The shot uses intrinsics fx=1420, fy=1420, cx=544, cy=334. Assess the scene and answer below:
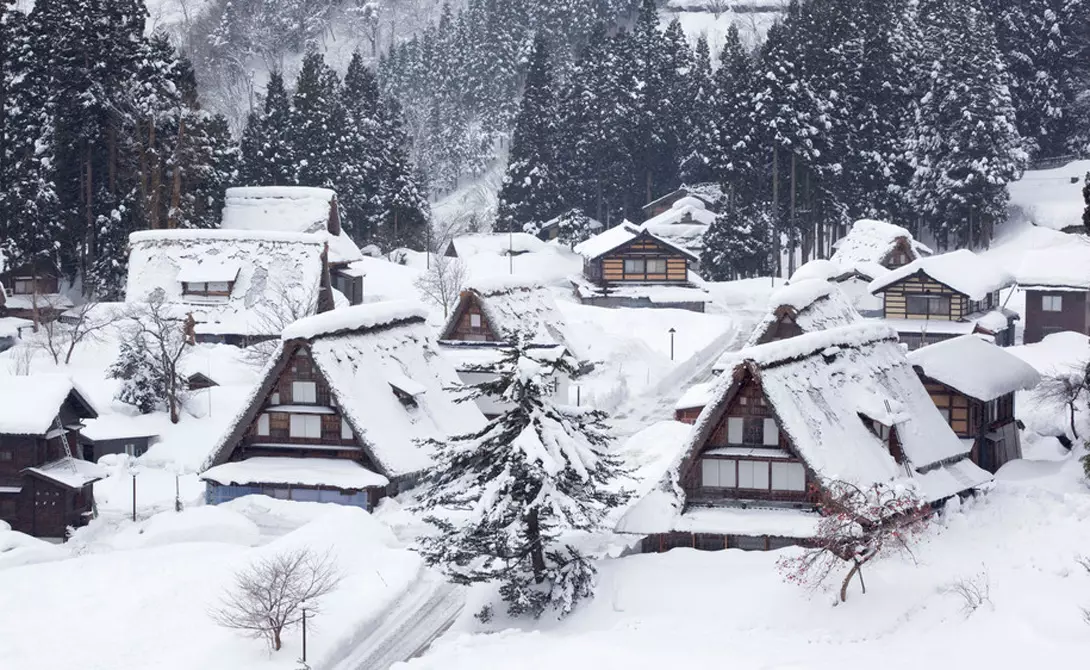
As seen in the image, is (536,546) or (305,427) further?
(305,427)

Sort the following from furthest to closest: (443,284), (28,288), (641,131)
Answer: (641,131) → (443,284) → (28,288)

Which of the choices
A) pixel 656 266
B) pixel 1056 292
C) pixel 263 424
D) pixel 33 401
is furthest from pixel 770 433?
pixel 656 266

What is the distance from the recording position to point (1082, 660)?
22328 mm

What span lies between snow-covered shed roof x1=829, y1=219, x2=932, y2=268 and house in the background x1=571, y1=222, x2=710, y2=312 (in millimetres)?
7591

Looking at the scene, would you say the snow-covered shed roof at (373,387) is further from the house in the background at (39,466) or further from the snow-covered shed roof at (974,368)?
the snow-covered shed roof at (974,368)

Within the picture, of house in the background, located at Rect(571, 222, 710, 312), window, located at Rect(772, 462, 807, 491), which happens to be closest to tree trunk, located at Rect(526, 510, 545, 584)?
window, located at Rect(772, 462, 807, 491)

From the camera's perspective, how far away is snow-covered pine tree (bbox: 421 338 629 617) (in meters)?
28.4

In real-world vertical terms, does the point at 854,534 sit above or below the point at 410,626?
above

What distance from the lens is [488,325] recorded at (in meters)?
49.8

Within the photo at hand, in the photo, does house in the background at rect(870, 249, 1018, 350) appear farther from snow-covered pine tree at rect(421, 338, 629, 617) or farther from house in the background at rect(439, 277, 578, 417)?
snow-covered pine tree at rect(421, 338, 629, 617)

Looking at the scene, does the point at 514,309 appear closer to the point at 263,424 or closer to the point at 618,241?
the point at 263,424

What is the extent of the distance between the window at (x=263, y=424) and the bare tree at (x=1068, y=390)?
22.9 meters

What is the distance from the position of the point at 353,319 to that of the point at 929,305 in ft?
104

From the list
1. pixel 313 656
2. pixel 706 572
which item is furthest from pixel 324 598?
pixel 706 572
